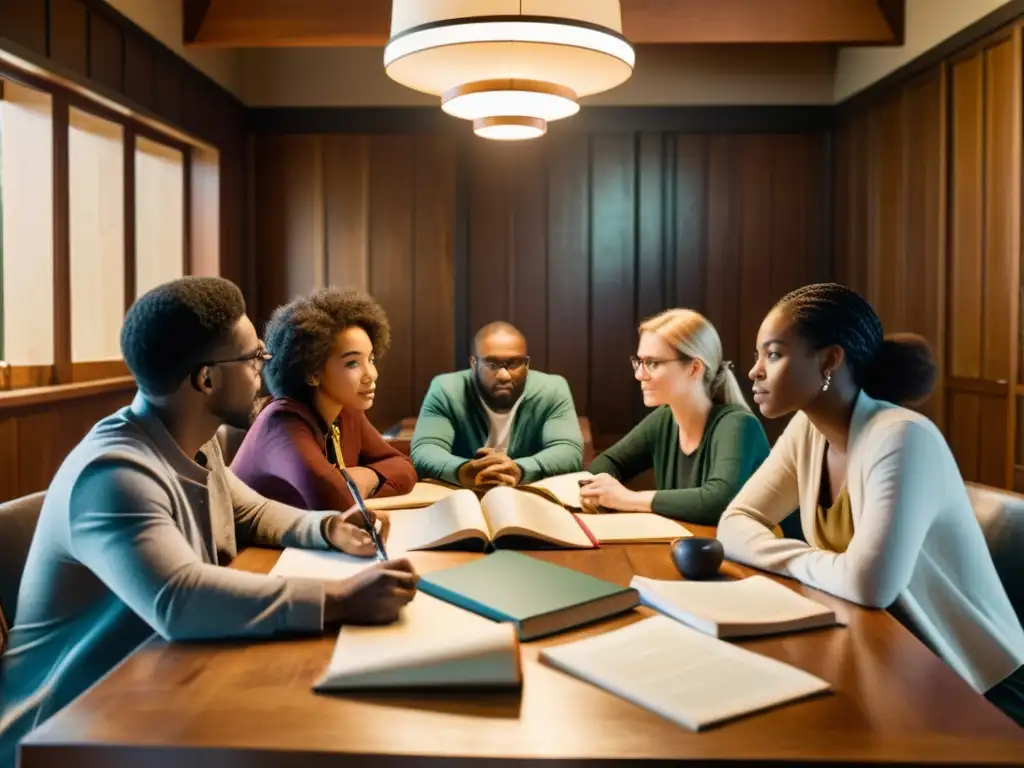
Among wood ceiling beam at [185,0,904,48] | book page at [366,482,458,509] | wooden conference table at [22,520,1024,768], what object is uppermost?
wood ceiling beam at [185,0,904,48]

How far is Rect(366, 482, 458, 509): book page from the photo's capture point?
2367mm

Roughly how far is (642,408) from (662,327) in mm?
3039

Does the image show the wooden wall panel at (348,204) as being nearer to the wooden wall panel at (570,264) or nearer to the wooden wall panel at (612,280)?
the wooden wall panel at (570,264)

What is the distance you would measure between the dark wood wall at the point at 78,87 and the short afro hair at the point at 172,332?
1.88 metres

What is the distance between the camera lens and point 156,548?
1.37 metres

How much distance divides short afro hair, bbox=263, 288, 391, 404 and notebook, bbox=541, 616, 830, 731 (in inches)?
48.7

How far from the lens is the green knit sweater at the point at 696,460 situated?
2.31 metres

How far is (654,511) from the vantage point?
7.72 ft

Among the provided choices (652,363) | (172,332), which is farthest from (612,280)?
→ (172,332)

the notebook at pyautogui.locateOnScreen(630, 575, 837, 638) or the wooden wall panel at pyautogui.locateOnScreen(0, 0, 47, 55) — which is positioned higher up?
the wooden wall panel at pyautogui.locateOnScreen(0, 0, 47, 55)

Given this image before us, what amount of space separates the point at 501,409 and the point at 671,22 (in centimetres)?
214

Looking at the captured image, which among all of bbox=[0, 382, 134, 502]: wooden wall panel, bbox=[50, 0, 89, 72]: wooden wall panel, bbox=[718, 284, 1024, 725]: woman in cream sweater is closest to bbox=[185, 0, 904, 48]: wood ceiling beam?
bbox=[50, 0, 89, 72]: wooden wall panel

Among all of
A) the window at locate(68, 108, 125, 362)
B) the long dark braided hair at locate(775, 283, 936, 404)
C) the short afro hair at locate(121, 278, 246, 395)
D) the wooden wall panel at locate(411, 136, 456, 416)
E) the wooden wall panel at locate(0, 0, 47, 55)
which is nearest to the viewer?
the short afro hair at locate(121, 278, 246, 395)

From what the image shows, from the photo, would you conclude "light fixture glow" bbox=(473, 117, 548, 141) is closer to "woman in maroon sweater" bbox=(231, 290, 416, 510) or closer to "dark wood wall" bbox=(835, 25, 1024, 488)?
"woman in maroon sweater" bbox=(231, 290, 416, 510)
